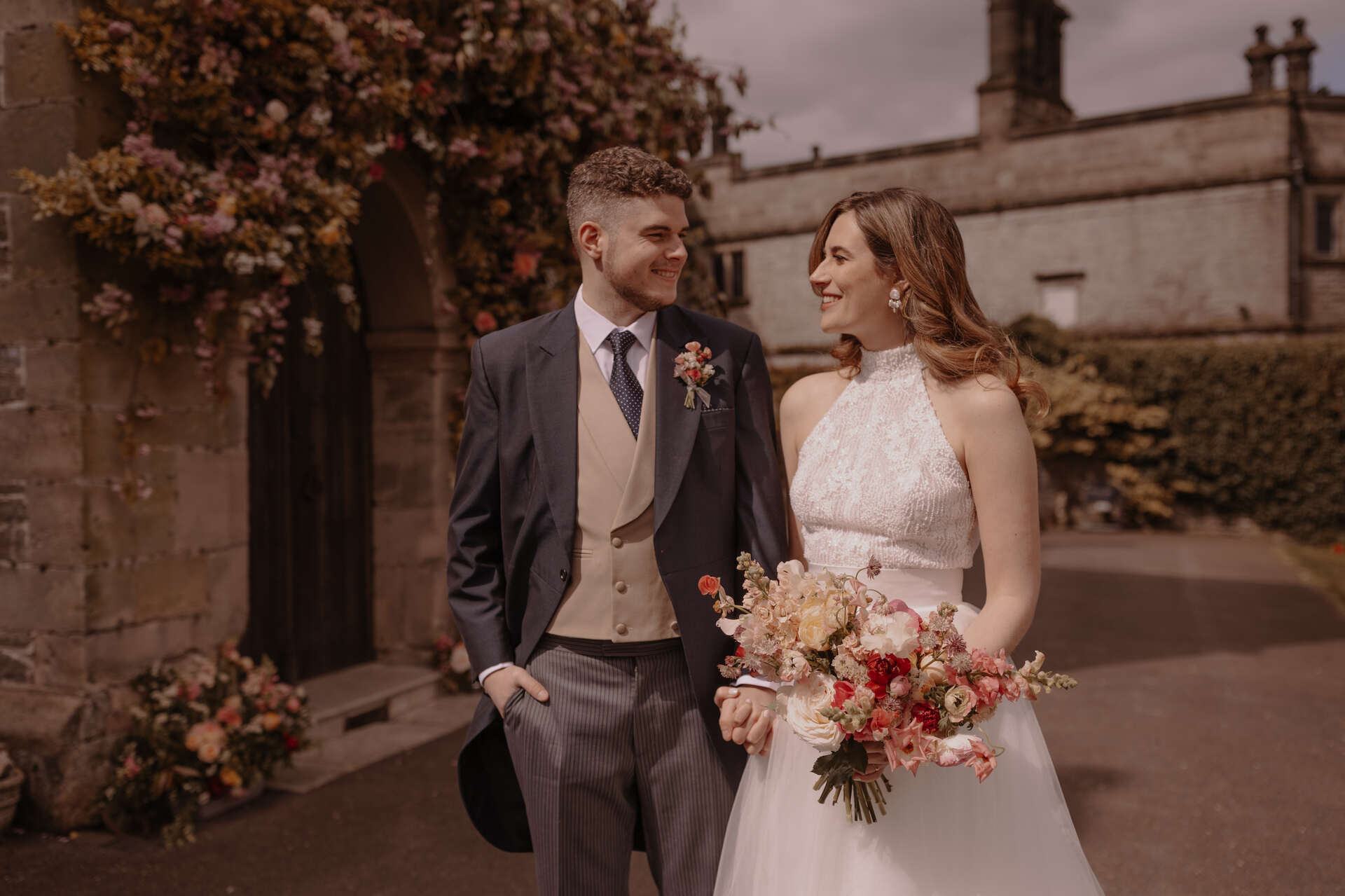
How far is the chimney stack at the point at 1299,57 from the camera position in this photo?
2131 cm

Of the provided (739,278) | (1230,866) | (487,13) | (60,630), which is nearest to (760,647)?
(1230,866)

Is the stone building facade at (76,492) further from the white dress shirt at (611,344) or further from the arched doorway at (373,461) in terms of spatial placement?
the white dress shirt at (611,344)

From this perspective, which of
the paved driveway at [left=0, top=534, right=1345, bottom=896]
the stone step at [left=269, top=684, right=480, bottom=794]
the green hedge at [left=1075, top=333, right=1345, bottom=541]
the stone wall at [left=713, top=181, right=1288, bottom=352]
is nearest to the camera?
the paved driveway at [left=0, top=534, right=1345, bottom=896]

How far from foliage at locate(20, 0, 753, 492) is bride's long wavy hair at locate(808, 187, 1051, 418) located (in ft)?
9.68

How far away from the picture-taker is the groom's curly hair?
92.3 inches

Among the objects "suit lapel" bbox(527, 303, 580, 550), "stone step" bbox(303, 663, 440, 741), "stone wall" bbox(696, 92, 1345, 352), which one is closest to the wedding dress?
"suit lapel" bbox(527, 303, 580, 550)

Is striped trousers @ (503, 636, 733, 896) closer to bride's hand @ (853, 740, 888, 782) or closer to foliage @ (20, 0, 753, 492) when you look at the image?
bride's hand @ (853, 740, 888, 782)

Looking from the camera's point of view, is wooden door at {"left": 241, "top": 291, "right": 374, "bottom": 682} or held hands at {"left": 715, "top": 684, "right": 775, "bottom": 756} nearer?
held hands at {"left": 715, "top": 684, "right": 775, "bottom": 756}

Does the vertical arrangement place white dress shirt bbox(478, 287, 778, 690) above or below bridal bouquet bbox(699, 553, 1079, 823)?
above

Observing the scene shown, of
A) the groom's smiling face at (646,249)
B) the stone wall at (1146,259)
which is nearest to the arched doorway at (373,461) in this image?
the groom's smiling face at (646,249)

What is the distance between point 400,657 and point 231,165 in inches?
126

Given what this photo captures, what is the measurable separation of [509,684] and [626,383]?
74cm

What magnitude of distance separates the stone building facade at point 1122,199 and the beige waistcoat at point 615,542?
66.7 ft

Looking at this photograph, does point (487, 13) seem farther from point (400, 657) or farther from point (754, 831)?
point (754, 831)
